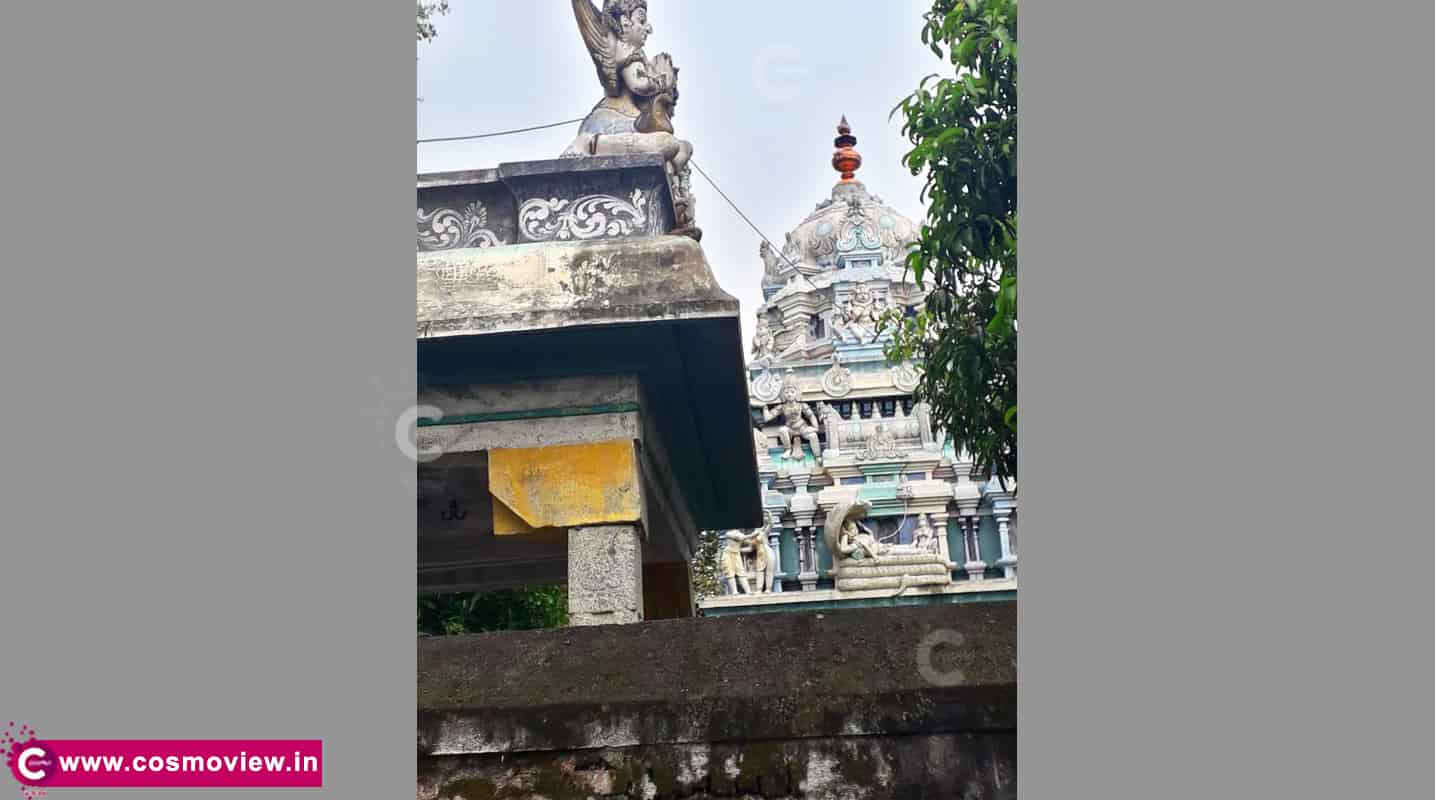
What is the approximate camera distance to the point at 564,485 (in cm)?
609

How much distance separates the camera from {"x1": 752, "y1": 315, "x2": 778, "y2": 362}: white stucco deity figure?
28594 mm

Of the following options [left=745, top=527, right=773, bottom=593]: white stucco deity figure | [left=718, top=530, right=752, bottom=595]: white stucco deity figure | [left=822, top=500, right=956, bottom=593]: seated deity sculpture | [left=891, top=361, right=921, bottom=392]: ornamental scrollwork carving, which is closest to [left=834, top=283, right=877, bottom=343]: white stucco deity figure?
[left=891, top=361, right=921, bottom=392]: ornamental scrollwork carving

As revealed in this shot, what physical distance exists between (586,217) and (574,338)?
2.51ft

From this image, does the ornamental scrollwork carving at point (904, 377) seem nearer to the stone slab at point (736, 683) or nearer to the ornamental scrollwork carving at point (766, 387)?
the ornamental scrollwork carving at point (766, 387)

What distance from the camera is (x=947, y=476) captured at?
83.5 ft

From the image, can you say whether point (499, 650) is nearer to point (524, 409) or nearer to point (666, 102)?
point (524, 409)

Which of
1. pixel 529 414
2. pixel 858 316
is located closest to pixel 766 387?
pixel 858 316

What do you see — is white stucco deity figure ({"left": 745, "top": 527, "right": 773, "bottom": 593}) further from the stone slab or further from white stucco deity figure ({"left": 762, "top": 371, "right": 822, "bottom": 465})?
the stone slab

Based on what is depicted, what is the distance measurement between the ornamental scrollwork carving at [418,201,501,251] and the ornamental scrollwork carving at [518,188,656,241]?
20cm

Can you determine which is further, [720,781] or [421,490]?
[421,490]

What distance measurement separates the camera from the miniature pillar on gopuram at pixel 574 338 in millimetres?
5898

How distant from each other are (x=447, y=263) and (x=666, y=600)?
358cm
